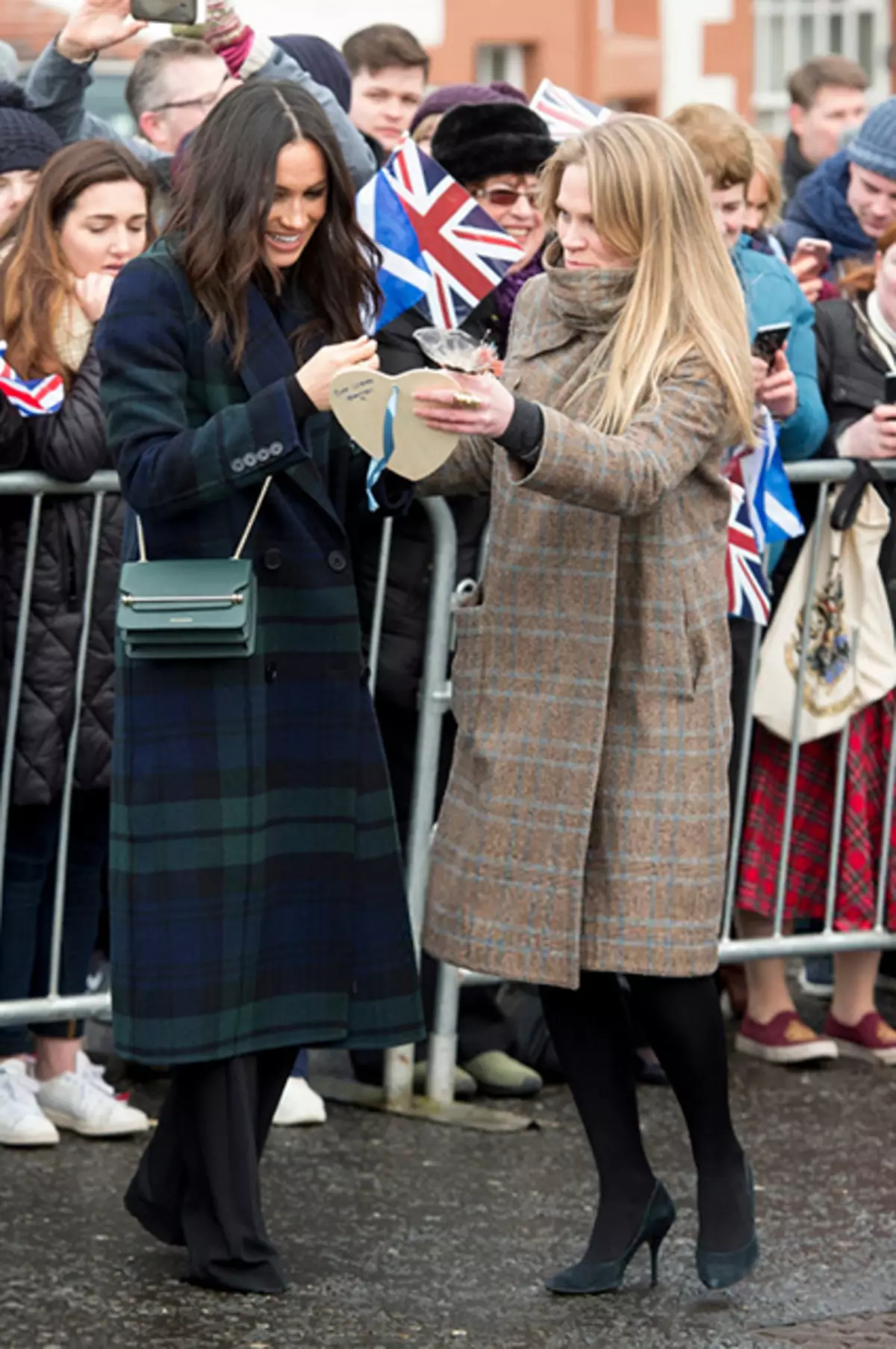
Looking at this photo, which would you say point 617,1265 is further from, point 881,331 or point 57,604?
point 881,331

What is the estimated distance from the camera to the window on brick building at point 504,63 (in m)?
31.4

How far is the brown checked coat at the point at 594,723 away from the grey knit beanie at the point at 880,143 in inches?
112

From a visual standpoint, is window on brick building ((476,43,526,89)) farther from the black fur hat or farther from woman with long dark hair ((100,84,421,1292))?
woman with long dark hair ((100,84,421,1292))

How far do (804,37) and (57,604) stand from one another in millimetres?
32887

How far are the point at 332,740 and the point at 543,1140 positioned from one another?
4.64ft

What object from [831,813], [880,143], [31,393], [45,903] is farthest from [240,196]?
[880,143]

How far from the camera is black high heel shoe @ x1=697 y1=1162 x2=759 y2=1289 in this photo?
4754 millimetres

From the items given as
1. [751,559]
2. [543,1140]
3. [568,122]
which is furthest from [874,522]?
[543,1140]

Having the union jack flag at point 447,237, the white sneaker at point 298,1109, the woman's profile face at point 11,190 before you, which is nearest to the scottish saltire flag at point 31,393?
the union jack flag at point 447,237

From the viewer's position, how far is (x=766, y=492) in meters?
6.09

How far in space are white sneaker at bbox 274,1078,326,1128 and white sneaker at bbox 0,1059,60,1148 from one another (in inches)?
19.5

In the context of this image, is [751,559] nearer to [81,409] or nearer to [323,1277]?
[81,409]

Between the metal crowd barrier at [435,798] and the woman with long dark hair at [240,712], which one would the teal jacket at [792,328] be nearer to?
the metal crowd barrier at [435,798]

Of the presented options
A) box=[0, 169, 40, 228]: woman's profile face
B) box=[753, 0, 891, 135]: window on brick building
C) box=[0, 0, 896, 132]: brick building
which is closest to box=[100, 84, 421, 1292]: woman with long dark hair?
box=[0, 169, 40, 228]: woman's profile face
